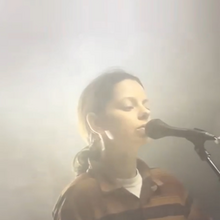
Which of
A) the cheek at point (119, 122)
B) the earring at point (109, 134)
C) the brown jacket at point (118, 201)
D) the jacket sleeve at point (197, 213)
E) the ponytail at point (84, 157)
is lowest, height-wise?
the jacket sleeve at point (197, 213)

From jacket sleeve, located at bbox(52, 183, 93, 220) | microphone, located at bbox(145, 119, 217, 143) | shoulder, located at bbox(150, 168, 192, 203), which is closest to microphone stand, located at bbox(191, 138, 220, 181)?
microphone, located at bbox(145, 119, 217, 143)

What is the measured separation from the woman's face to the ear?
3 cm

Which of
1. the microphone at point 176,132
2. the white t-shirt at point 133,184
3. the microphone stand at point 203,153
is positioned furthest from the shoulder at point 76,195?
the microphone stand at point 203,153

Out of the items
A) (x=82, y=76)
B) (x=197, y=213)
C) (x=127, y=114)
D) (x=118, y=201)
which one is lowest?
(x=197, y=213)

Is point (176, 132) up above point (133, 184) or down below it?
above

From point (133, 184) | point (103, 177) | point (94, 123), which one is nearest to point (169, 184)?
point (133, 184)

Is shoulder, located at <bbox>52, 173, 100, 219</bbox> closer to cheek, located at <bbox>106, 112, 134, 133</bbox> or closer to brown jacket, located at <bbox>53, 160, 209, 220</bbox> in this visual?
brown jacket, located at <bbox>53, 160, 209, 220</bbox>

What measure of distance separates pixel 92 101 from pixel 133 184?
1.16 feet

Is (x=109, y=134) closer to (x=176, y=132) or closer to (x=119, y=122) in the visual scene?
(x=119, y=122)

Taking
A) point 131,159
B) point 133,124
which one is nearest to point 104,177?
point 131,159

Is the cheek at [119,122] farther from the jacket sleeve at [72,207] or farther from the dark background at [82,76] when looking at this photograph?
the jacket sleeve at [72,207]

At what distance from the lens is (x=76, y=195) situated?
1423 mm

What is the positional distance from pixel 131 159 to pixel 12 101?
→ 50cm

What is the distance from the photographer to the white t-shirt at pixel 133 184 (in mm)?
1458
